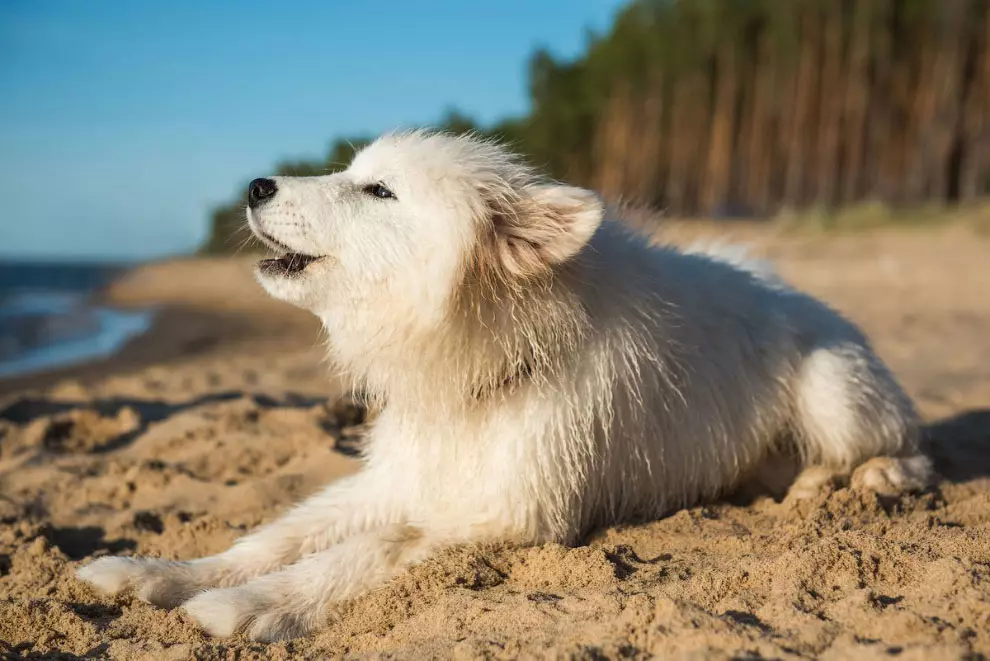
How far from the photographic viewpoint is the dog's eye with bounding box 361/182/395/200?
3.60 m

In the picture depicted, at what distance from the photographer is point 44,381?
9938 mm

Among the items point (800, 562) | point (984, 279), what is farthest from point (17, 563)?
point (984, 279)

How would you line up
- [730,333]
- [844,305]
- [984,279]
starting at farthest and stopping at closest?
[984,279], [844,305], [730,333]

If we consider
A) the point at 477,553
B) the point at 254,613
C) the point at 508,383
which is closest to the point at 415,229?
the point at 508,383

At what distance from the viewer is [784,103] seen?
35.7 metres

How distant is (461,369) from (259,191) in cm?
110

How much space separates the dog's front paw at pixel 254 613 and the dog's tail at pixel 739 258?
2.63 metres

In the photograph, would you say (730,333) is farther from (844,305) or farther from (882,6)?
(882,6)

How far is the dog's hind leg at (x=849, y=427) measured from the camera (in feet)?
14.1

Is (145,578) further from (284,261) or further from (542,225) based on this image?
(542,225)

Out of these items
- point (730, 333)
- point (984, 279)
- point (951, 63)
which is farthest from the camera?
point (951, 63)

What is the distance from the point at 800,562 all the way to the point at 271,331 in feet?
41.6

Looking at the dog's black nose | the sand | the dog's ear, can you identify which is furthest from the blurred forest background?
the dog's ear

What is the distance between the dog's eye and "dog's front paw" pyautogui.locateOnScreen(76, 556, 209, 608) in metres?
1.71
